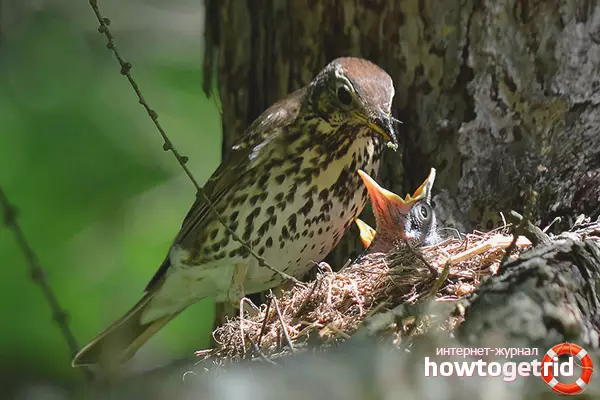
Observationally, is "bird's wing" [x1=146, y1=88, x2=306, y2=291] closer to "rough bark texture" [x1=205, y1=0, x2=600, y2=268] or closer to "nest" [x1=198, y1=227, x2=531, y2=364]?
"rough bark texture" [x1=205, y1=0, x2=600, y2=268]

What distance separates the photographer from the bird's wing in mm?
3367

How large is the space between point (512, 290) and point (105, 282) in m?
2.81

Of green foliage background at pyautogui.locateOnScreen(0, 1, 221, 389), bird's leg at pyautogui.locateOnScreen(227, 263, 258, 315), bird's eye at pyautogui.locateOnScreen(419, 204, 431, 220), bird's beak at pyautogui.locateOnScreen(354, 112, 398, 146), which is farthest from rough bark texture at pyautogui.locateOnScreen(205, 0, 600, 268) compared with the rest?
green foliage background at pyautogui.locateOnScreen(0, 1, 221, 389)

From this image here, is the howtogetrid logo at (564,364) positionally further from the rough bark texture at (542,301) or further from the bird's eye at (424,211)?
the bird's eye at (424,211)

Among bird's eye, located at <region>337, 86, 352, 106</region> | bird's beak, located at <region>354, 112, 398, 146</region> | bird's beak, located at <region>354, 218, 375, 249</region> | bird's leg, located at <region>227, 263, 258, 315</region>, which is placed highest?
bird's eye, located at <region>337, 86, 352, 106</region>

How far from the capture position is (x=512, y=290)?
6.69ft

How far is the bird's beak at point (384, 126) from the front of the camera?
2910 millimetres

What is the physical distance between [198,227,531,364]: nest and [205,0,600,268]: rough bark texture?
0.90 feet

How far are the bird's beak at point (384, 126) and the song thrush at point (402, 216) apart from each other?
0.87 ft

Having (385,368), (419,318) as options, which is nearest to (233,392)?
(385,368)

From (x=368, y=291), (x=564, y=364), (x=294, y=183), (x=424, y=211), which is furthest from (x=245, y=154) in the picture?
(x=564, y=364)

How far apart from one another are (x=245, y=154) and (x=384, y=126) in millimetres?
680

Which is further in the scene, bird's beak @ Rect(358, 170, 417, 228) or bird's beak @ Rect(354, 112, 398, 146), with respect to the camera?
bird's beak @ Rect(358, 170, 417, 228)

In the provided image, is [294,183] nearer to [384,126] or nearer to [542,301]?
[384,126]
